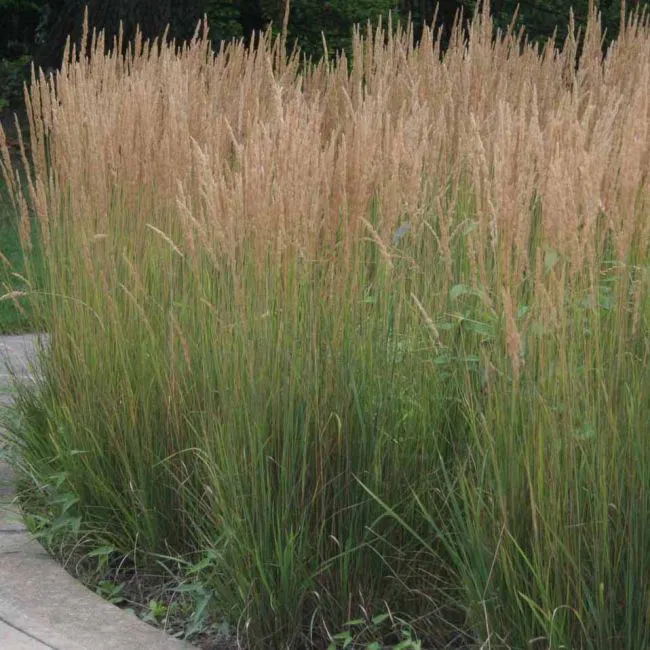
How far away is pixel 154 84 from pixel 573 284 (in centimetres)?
275

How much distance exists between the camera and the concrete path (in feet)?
10.9

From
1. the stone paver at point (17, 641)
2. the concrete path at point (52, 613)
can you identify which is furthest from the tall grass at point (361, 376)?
the stone paver at point (17, 641)

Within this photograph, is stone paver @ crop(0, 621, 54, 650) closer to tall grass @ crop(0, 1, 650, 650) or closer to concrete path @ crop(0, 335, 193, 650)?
concrete path @ crop(0, 335, 193, 650)

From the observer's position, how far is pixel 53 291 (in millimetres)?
4633

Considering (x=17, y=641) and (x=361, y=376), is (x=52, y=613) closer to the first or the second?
(x=17, y=641)

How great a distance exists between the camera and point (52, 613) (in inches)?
138

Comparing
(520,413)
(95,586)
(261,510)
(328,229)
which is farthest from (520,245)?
(95,586)

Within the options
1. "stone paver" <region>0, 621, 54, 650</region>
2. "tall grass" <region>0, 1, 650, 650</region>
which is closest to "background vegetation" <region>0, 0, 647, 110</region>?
"tall grass" <region>0, 1, 650, 650</region>

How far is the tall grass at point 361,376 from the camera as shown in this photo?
9.60 ft

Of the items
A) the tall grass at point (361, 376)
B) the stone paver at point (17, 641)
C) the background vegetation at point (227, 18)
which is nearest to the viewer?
the tall grass at point (361, 376)

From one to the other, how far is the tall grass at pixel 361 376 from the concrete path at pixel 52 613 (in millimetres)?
223

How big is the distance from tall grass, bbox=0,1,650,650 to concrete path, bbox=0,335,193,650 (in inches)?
8.8

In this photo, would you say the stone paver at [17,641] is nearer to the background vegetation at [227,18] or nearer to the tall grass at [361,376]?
the tall grass at [361,376]

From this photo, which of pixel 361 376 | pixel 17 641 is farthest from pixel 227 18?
pixel 17 641
